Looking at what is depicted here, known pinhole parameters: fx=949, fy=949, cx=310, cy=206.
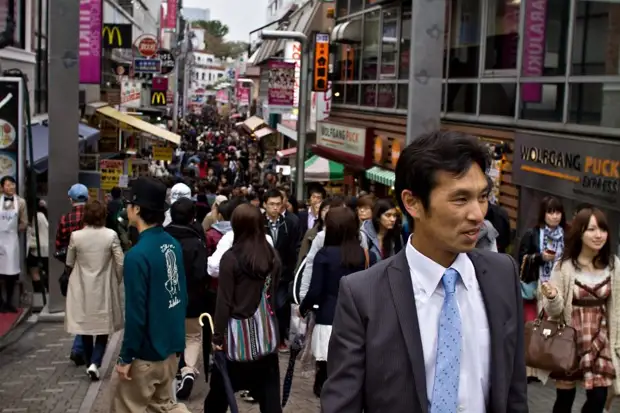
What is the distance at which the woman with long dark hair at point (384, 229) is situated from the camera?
8492 mm

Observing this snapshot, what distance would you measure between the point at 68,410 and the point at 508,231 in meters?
4.36

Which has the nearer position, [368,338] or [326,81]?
[368,338]

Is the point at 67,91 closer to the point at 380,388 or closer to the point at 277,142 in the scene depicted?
the point at 380,388

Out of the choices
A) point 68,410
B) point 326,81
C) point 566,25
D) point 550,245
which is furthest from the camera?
point 326,81

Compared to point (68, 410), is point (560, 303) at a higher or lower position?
higher

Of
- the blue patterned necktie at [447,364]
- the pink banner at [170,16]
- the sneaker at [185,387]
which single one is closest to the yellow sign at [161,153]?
the sneaker at [185,387]

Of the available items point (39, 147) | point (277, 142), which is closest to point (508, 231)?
point (39, 147)

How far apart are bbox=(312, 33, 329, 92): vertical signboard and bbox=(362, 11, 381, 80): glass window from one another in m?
1.01

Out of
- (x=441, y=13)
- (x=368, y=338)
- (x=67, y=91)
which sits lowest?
(x=368, y=338)

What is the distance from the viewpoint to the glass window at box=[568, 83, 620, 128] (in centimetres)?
1137

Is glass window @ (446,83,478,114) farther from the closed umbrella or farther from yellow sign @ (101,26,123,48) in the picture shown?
the closed umbrella

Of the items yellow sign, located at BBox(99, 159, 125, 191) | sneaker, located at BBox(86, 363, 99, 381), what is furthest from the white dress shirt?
yellow sign, located at BBox(99, 159, 125, 191)

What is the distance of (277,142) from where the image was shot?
1977 inches

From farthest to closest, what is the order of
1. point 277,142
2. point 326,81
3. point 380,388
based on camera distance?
1. point 277,142
2. point 326,81
3. point 380,388
